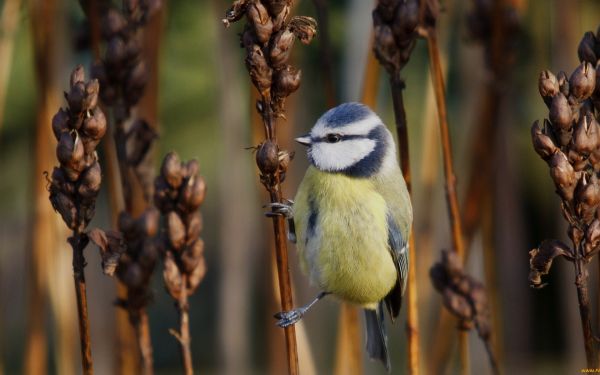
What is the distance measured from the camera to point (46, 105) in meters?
1.96

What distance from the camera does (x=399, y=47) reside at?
1.71 metres

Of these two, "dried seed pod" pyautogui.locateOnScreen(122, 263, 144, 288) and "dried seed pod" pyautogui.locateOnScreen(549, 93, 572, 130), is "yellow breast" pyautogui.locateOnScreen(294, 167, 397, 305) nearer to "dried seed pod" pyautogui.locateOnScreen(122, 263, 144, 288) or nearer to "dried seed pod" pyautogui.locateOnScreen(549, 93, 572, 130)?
"dried seed pod" pyautogui.locateOnScreen(122, 263, 144, 288)

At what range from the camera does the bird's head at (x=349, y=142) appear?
184 cm

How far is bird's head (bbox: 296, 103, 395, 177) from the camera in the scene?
184 centimetres

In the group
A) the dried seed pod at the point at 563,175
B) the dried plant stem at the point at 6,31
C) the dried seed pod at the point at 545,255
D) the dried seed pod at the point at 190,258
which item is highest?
the dried plant stem at the point at 6,31

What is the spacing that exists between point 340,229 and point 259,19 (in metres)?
0.74

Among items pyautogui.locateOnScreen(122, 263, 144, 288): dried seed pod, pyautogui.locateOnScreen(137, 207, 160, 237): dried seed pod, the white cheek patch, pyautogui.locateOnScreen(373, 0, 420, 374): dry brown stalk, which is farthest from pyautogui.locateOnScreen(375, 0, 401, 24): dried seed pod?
pyautogui.locateOnScreen(122, 263, 144, 288): dried seed pod

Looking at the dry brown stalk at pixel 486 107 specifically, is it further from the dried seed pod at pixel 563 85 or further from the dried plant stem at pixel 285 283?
the dried plant stem at pixel 285 283

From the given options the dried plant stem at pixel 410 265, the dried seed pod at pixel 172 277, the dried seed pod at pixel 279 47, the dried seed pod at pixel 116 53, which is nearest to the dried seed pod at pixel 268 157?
the dried seed pod at pixel 279 47

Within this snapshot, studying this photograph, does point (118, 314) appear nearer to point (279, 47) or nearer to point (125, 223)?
point (125, 223)

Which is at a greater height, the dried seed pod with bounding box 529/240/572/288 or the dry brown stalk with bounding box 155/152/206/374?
the dry brown stalk with bounding box 155/152/206/374

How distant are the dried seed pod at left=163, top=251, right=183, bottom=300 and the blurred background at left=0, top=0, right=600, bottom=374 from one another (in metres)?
0.13

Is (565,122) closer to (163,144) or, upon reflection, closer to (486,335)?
(486,335)

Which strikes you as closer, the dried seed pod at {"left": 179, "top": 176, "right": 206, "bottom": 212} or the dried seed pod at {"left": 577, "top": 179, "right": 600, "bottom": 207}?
the dried seed pod at {"left": 577, "top": 179, "right": 600, "bottom": 207}
